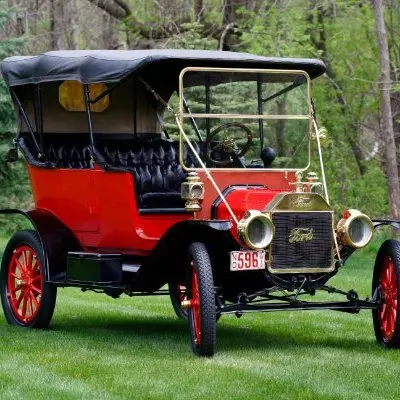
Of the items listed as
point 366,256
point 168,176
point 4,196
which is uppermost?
Result: point 168,176

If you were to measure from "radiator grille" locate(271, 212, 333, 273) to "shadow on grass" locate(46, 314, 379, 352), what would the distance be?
2.33ft

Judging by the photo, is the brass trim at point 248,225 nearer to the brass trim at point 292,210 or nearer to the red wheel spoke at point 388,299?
the brass trim at point 292,210

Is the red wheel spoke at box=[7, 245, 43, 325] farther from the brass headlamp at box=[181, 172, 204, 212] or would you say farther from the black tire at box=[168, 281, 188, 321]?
the brass headlamp at box=[181, 172, 204, 212]

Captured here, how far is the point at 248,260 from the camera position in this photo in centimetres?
817

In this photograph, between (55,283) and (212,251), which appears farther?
(55,283)

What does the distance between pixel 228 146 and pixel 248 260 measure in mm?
1659

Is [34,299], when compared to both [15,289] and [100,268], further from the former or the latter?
[100,268]

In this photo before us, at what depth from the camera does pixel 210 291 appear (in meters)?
8.00

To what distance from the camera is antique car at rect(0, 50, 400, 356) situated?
8406mm

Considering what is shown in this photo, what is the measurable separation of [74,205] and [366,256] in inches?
383

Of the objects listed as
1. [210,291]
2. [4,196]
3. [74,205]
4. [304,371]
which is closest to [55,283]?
[74,205]

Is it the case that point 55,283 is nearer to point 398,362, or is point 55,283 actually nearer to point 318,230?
point 318,230

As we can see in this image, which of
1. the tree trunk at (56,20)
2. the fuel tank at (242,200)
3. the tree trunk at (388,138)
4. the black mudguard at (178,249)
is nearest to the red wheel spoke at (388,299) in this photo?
the fuel tank at (242,200)

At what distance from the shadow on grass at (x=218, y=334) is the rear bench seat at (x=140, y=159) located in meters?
1.08
